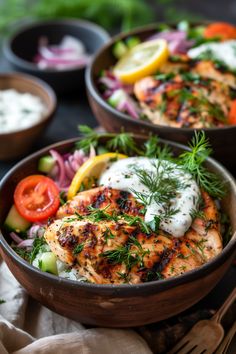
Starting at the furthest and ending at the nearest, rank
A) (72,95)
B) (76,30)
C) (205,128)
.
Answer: (76,30) → (72,95) → (205,128)

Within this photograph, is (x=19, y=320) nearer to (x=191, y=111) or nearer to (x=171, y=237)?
(x=171, y=237)

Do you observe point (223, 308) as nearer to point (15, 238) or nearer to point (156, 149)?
point (156, 149)

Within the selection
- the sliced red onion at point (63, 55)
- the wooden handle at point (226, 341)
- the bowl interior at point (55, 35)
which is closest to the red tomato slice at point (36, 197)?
the wooden handle at point (226, 341)

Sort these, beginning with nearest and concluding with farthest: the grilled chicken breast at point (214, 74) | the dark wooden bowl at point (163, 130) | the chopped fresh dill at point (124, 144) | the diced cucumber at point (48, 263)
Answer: the diced cucumber at point (48, 263) < the chopped fresh dill at point (124, 144) < the dark wooden bowl at point (163, 130) < the grilled chicken breast at point (214, 74)

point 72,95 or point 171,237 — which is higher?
point 171,237

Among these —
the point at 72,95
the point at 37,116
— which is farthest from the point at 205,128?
the point at 72,95

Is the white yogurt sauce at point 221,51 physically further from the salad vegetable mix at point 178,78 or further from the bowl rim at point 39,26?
the bowl rim at point 39,26
